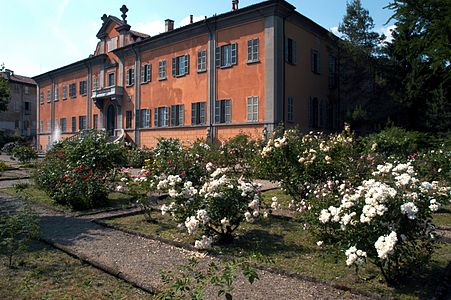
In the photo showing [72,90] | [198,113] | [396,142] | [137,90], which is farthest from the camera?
[72,90]

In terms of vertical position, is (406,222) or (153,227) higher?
(406,222)

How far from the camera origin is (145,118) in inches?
1097

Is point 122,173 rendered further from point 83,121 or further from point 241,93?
point 83,121

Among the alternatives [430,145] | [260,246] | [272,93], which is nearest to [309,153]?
[260,246]

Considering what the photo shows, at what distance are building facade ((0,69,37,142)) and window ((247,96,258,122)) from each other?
169 ft

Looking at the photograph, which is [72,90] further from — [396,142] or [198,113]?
[396,142]

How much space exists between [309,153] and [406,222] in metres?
4.26

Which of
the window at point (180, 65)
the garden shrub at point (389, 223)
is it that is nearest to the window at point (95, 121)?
the window at point (180, 65)

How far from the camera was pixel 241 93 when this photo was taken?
21328 millimetres

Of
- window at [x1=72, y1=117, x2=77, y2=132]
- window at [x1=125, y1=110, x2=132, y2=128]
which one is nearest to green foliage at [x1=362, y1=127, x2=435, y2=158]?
window at [x1=125, y1=110, x2=132, y2=128]

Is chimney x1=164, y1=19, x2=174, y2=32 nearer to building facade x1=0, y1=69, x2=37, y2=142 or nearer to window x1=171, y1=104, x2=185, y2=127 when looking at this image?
window x1=171, y1=104, x2=185, y2=127

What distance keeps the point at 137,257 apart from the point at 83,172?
4.92m

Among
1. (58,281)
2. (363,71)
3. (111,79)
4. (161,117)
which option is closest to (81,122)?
(111,79)

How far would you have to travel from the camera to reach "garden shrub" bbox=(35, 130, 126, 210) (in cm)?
919
